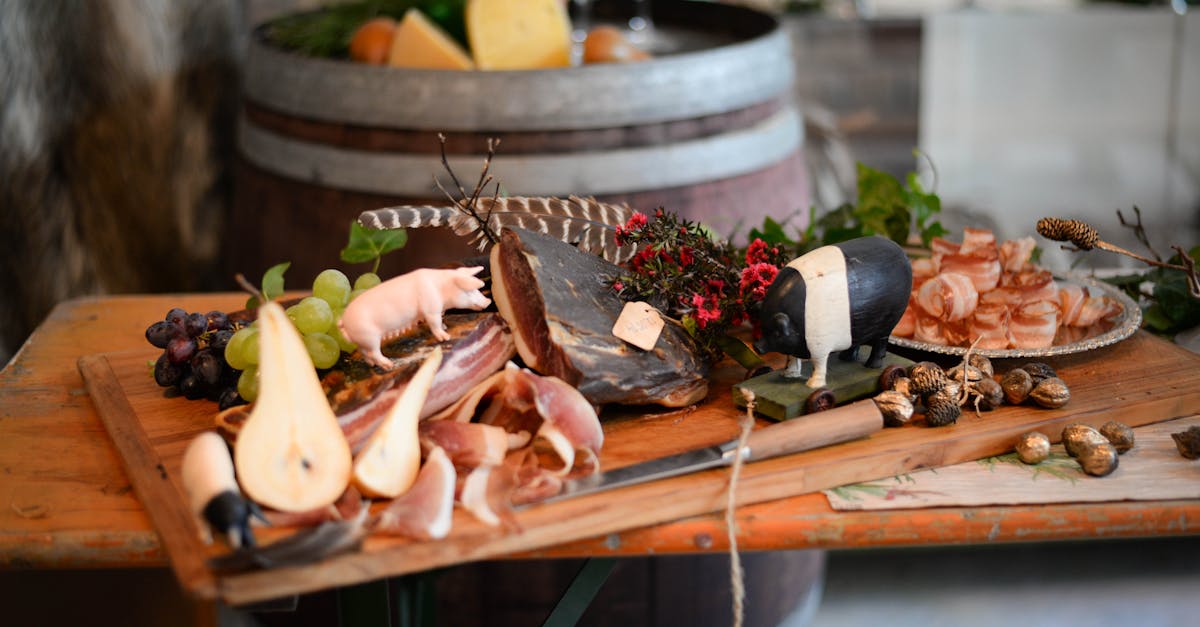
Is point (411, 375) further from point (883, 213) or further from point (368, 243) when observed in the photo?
point (883, 213)

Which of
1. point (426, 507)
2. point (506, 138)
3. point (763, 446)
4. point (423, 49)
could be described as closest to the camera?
point (426, 507)

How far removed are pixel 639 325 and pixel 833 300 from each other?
200mm

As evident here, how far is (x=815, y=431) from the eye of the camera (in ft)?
3.53

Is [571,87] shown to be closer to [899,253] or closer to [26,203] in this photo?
[899,253]

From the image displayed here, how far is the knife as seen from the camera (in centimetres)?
101

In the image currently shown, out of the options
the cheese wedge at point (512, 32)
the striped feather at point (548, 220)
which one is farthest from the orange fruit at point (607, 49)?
the striped feather at point (548, 220)

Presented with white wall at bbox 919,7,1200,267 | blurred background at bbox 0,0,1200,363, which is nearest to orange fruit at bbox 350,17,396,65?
blurred background at bbox 0,0,1200,363

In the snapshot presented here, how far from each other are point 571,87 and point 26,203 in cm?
123

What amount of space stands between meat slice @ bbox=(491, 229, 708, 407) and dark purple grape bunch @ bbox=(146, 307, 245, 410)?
1.01 ft

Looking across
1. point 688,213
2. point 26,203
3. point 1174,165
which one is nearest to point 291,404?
point 688,213

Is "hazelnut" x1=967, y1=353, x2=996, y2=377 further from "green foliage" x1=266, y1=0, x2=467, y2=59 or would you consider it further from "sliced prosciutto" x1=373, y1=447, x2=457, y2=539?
"green foliage" x1=266, y1=0, x2=467, y2=59

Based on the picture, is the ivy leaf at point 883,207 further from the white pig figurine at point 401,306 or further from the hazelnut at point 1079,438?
the white pig figurine at point 401,306

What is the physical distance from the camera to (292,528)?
951 mm

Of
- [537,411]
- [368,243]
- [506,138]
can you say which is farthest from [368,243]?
[506,138]
